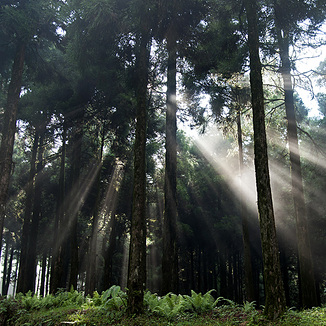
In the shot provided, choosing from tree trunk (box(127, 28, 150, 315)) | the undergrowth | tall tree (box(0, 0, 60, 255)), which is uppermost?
tall tree (box(0, 0, 60, 255))

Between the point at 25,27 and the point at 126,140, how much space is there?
322 inches

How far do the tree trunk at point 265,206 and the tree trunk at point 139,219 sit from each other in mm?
2826

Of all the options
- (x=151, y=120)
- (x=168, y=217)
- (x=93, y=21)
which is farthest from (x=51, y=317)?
(x=151, y=120)

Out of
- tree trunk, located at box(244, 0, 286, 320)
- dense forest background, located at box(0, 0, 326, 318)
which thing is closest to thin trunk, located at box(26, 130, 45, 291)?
dense forest background, located at box(0, 0, 326, 318)

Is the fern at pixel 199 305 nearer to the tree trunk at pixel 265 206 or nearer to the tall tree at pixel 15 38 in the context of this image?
the tree trunk at pixel 265 206

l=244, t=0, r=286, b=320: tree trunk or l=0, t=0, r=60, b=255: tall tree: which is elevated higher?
l=0, t=0, r=60, b=255: tall tree

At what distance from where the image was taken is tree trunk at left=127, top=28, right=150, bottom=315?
22.8 feet

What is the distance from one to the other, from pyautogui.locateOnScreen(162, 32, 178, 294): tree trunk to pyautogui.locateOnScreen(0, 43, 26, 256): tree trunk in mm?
5674

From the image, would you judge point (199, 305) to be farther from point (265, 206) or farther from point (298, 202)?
point (298, 202)

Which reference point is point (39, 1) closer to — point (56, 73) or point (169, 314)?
point (56, 73)

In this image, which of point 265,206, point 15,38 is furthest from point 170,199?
point 15,38

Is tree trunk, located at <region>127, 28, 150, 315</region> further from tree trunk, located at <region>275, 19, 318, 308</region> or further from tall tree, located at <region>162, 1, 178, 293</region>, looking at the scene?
tree trunk, located at <region>275, 19, 318, 308</region>

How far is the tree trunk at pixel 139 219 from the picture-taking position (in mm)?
6945

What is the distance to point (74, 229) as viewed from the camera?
1440cm
